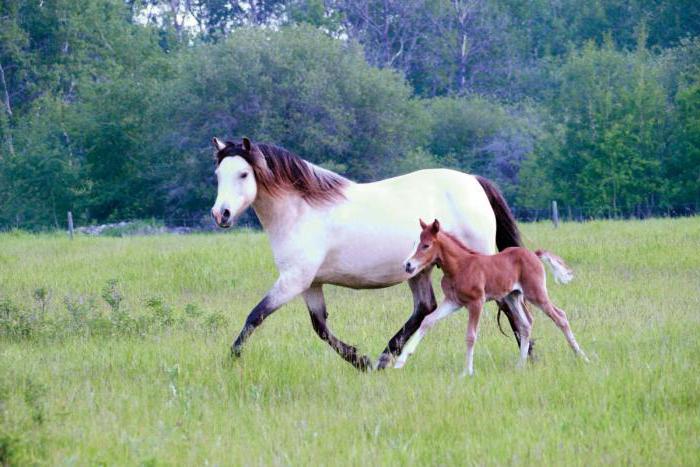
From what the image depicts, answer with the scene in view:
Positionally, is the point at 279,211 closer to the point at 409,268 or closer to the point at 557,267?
the point at 409,268

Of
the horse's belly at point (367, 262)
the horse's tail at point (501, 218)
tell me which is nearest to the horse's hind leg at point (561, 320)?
the horse's belly at point (367, 262)

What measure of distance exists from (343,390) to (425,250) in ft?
4.00

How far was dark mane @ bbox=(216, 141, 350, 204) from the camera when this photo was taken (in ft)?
27.5

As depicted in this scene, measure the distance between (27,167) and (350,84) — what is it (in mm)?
14629

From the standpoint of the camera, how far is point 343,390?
7.34 meters

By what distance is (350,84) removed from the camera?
4469 centimetres

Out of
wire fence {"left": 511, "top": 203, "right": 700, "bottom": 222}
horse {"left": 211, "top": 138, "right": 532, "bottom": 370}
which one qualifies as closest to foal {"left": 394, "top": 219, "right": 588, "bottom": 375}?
horse {"left": 211, "top": 138, "right": 532, "bottom": 370}

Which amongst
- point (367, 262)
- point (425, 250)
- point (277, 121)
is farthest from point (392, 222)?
point (277, 121)

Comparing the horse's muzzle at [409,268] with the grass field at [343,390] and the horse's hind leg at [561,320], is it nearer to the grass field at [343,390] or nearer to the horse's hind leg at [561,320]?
the grass field at [343,390]

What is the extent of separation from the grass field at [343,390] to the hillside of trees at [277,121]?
3053 centimetres

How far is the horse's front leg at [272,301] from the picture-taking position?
26.2 ft

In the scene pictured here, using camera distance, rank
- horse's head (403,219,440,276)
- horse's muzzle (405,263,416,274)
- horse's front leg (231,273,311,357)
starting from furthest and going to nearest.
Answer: horse's front leg (231,273,311,357), horse's head (403,219,440,276), horse's muzzle (405,263,416,274)

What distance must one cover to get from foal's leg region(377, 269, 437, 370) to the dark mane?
0.96m

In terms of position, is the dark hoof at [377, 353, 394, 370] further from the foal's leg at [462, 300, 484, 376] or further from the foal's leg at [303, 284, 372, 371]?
the foal's leg at [462, 300, 484, 376]
